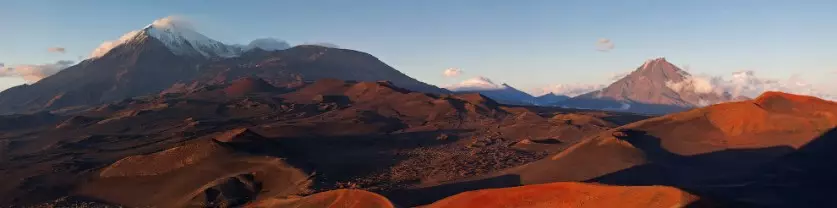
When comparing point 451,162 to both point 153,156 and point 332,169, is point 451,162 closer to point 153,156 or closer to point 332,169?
point 332,169

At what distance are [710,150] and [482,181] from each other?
19359mm

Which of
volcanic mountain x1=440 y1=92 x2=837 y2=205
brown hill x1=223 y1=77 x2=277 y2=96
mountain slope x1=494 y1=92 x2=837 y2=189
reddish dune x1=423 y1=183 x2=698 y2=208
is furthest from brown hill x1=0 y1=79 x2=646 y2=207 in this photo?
reddish dune x1=423 y1=183 x2=698 y2=208

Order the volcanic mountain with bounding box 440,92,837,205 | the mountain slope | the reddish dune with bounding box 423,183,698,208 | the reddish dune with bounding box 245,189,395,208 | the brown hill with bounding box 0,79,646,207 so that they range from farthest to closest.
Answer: the brown hill with bounding box 0,79,646,207
the mountain slope
the volcanic mountain with bounding box 440,92,837,205
the reddish dune with bounding box 245,189,395,208
the reddish dune with bounding box 423,183,698,208

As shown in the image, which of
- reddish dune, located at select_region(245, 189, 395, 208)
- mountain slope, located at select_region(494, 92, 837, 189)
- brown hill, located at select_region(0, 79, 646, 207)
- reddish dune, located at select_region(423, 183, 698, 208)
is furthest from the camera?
brown hill, located at select_region(0, 79, 646, 207)

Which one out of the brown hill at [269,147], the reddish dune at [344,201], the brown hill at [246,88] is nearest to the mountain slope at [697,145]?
the brown hill at [269,147]

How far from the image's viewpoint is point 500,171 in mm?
41562

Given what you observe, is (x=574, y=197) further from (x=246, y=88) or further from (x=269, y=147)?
(x=246, y=88)

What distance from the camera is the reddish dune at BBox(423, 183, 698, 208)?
797 inches

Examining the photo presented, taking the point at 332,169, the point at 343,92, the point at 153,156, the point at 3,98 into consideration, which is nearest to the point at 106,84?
the point at 3,98

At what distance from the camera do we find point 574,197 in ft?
71.5

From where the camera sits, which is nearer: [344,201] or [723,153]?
[344,201]

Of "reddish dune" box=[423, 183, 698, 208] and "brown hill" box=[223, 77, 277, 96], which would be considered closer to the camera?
"reddish dune" box=[423, 183, 698, 208]

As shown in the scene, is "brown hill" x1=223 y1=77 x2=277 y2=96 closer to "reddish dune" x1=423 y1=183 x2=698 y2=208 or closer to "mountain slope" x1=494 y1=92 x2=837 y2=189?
"mountain slope" x1=494 y1=92 x2=837 y2=189

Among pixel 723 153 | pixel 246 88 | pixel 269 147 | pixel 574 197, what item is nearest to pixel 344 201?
pixel 574 197
